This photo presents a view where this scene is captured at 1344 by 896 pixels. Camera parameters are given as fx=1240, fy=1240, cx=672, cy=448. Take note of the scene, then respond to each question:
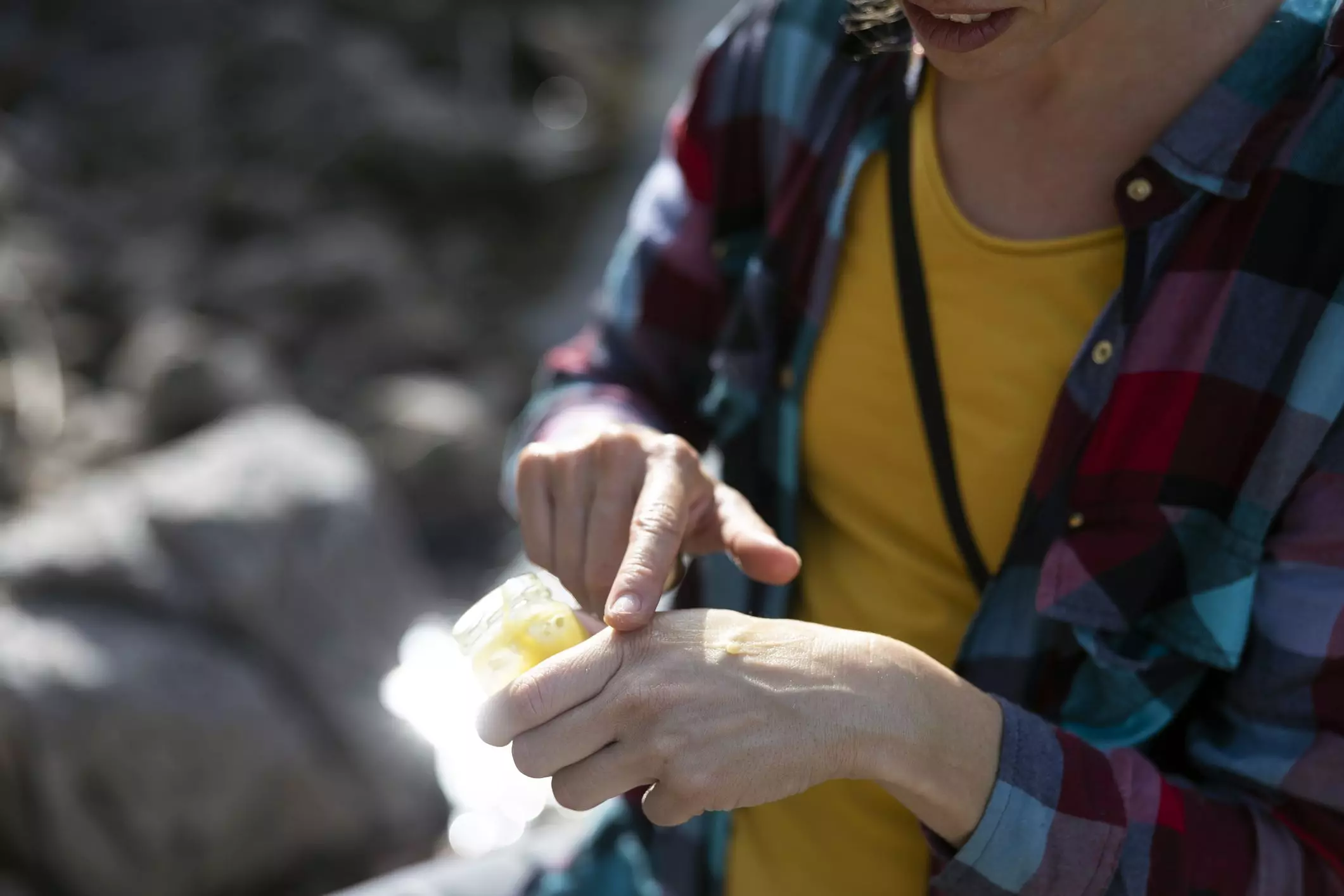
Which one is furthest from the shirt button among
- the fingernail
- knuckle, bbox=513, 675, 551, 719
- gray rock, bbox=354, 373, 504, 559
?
gray rock, bbox=354, 373, 504, 559

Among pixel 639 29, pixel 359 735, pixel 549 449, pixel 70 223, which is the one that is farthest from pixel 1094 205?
pixel 639 29

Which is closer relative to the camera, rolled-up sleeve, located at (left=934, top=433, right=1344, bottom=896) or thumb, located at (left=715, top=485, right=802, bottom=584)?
rolled-up sleeve, located at (left=934, top=433, right=1344, bottom=896)

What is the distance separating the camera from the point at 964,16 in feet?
3.77

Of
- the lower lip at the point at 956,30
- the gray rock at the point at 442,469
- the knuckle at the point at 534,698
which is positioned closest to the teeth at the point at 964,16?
the lower lip at the point at 956,30

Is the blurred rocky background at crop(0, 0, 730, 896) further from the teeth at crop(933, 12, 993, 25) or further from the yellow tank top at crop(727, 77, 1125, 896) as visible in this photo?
the teeth at crop(933, 12, 993, 25)

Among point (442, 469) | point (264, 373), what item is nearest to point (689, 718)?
point (442, 469)

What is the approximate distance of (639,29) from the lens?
826 centimetres

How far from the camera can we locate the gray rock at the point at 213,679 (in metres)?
2.37

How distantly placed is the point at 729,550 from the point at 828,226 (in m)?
0.40

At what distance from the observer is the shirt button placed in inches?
48.2

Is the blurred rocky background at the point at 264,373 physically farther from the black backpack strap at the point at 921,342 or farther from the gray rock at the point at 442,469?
the black backpack strap at the point at 921,342

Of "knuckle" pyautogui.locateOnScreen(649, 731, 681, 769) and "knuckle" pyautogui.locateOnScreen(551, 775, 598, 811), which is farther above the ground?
"knuckle" pyautogui.locateOnScreen(649, 731, 681, 769)

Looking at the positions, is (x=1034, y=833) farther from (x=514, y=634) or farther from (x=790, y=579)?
(x=514, y=634)

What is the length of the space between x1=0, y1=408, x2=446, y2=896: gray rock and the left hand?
1.67 m
